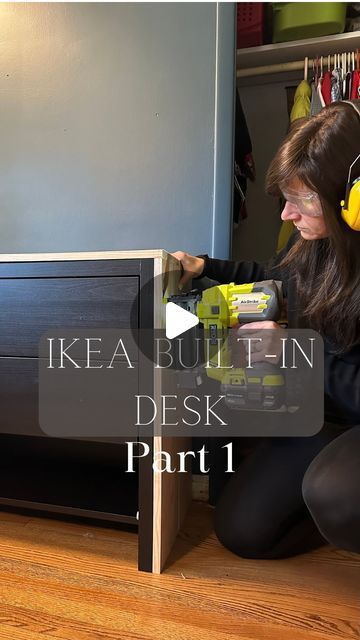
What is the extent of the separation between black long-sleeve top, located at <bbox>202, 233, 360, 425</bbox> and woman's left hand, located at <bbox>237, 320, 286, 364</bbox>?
0.07 m

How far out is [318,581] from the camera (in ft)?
2.76

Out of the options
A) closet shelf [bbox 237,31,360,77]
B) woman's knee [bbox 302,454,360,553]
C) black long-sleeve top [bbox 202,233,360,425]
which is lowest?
woman's knee [bbox 302,454,360,553]

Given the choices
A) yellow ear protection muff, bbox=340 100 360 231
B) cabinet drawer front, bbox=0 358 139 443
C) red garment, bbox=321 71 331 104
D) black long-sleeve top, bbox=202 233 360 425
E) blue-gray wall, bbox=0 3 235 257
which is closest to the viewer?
yellow ear protection muff, bbox=340 100 360 231

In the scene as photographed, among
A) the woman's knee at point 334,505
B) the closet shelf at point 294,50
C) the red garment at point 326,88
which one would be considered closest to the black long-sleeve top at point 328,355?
the woman's knee at point 334,505

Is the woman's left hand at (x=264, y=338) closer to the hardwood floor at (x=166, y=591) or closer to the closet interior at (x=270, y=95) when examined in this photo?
the hardwood floor at (x=166, y=591)

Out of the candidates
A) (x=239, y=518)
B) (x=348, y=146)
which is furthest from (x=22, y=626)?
(x=348, y=146)

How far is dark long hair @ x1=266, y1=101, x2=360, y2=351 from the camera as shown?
2.16 feet

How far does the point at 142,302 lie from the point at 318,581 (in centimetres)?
65

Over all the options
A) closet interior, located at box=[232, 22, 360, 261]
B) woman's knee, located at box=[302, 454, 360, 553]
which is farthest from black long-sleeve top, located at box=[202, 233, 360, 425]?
closet interior, located at box=[232, 22, 360, 261]

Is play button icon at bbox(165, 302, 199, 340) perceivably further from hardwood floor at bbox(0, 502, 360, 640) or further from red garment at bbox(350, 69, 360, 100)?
red garment at bbox(350, 69, 360, 100)

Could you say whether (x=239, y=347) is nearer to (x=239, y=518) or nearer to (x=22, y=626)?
(x=239, y=518)

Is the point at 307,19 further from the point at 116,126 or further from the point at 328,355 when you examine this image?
the point at 328,355

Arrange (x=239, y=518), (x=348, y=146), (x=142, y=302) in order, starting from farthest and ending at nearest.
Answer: (x=239, y=518)
(x=142, y=302)
(x=348, y=146)

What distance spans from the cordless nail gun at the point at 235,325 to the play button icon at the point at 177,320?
0.01 meters
